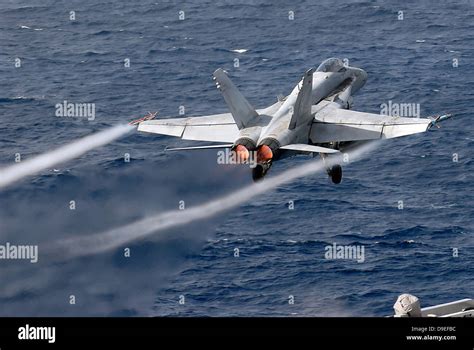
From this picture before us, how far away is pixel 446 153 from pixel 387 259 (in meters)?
21.5

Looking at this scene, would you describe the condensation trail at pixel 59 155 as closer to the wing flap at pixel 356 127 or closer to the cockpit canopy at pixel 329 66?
the cockpit canopy at pixel 329 66

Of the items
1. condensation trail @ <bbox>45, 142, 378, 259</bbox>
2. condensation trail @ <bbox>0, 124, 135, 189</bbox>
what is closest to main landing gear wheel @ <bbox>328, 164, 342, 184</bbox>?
condensation trail @ <bbox>45, 142, 378, 259</bbox>

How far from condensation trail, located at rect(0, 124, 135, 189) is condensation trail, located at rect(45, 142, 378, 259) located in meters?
17.0

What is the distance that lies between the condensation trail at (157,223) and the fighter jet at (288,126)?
22.0 m

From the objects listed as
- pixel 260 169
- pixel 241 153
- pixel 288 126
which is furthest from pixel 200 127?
pixel 260 169

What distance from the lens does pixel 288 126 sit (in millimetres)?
100625

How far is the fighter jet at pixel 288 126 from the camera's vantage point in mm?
98438

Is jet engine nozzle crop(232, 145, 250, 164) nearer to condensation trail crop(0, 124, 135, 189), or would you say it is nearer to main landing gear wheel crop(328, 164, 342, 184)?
main landing gear wheel crop(328, 164, 342, 184)

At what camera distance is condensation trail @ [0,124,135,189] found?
6140 inches

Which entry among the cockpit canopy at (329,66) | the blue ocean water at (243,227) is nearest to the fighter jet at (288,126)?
the cockpit canopy at (329,66)

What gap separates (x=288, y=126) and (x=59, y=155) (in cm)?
6366
